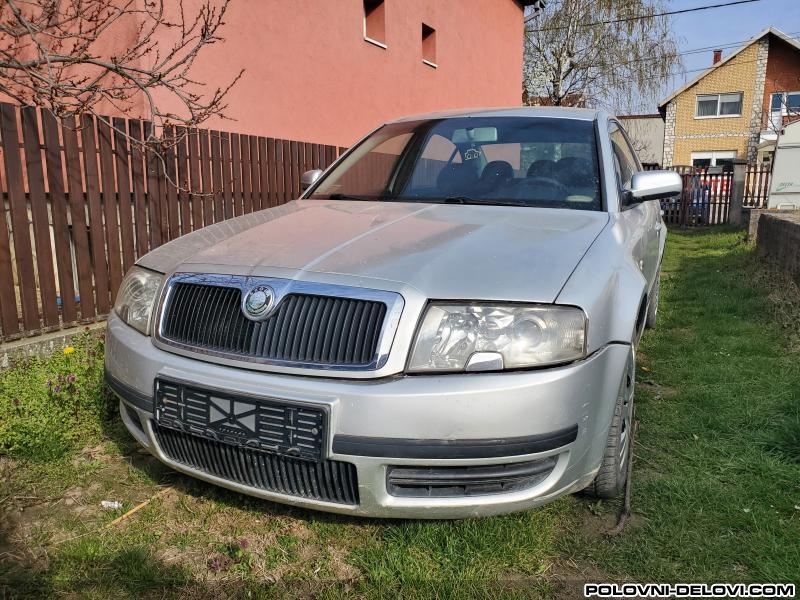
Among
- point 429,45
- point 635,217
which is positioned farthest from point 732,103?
point 635,217

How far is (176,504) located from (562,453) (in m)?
1.54

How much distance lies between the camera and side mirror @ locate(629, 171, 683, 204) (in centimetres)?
285

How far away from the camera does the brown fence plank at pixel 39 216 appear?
3.59 metres

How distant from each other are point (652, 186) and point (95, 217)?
3.47 metres

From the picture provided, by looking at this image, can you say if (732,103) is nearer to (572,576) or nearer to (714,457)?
(714,457)

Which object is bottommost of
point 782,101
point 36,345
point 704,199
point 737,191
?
point 36,345

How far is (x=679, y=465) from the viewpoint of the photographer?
2.67 metres

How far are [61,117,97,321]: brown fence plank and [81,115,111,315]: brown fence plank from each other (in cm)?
4

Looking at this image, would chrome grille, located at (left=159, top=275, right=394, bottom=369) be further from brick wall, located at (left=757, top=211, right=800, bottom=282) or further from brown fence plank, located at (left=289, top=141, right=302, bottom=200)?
brick wall, located at (left=757, top=211, right=800, bottom=282)

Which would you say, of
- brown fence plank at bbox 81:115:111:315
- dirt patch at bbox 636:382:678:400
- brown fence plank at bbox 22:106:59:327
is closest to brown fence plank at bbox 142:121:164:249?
brown fence plank at bbox 81:115:111:315

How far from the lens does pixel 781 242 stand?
6.31 meters

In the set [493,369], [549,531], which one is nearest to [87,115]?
[493,369]

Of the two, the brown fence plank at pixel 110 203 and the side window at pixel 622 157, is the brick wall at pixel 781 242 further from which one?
the brown fence plank at pixel 110 203

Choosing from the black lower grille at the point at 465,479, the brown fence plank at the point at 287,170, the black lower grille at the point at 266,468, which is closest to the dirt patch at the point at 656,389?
the black lower grille at the point at 465,479
